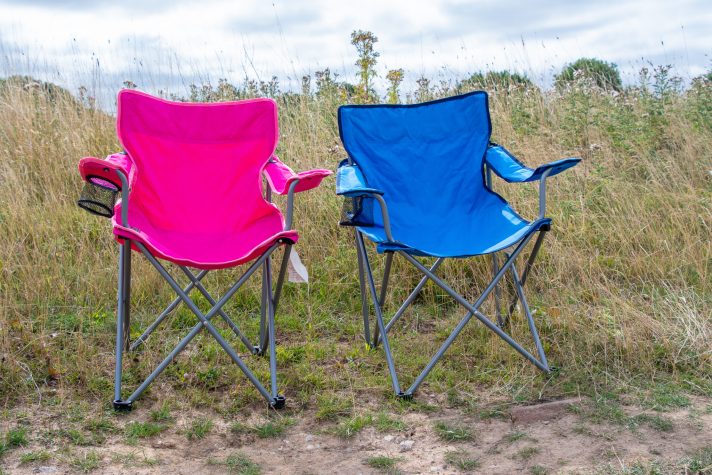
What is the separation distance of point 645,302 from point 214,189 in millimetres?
1872

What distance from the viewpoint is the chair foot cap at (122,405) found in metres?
2.57

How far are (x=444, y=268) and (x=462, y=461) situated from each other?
157cm

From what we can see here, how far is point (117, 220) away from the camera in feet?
8.89

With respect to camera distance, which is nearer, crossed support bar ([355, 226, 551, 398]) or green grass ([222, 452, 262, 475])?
green grass ([222, 452, 262, 475])

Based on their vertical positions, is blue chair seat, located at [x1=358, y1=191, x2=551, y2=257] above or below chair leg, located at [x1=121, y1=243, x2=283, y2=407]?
above

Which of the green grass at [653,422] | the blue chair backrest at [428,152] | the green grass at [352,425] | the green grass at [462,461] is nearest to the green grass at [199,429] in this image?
the green grass at [352,425]

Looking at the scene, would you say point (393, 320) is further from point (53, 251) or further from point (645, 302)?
point (53, 251)

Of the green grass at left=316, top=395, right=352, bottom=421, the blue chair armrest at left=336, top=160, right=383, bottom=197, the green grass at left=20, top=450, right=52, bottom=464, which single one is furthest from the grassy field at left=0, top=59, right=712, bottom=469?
the blue chair armrest at left=336, top=160, right=383, bottom=197

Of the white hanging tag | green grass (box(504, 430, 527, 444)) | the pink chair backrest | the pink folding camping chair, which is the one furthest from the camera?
the pink chair backrest

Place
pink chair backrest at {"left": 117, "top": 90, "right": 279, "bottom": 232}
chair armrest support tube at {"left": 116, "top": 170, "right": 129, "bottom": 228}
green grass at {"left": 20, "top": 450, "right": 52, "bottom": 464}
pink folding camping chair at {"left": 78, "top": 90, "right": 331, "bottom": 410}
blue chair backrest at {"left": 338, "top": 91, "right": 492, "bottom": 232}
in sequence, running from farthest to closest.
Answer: blue chair backrest at {"left": 338, "top": 91, "right": 492, "bottom": 232} → pink chair backrest at {"left": 117, "top": 90, "right": 279, "bottom": 232} → pink folding camping chair at {"left": 78, "top": 90, "right": 331, "bottom": 410} → chair armrest support tube at {"left": 116, "top": 170, "right": 129, "bottom": 228} → green grass at {"left": 20, "top": 450, "right": 52, "bottom": 464}

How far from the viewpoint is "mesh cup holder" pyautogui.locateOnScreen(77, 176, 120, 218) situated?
2.58 meters

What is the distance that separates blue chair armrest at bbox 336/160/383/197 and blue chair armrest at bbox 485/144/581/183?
1.76 ft

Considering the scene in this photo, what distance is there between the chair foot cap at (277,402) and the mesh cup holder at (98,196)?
0.85 metres

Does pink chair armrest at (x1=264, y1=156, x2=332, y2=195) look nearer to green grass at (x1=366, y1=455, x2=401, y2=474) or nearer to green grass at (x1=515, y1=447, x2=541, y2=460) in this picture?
green grass at (x1=366, y1=455, x2=401, y2=474)
